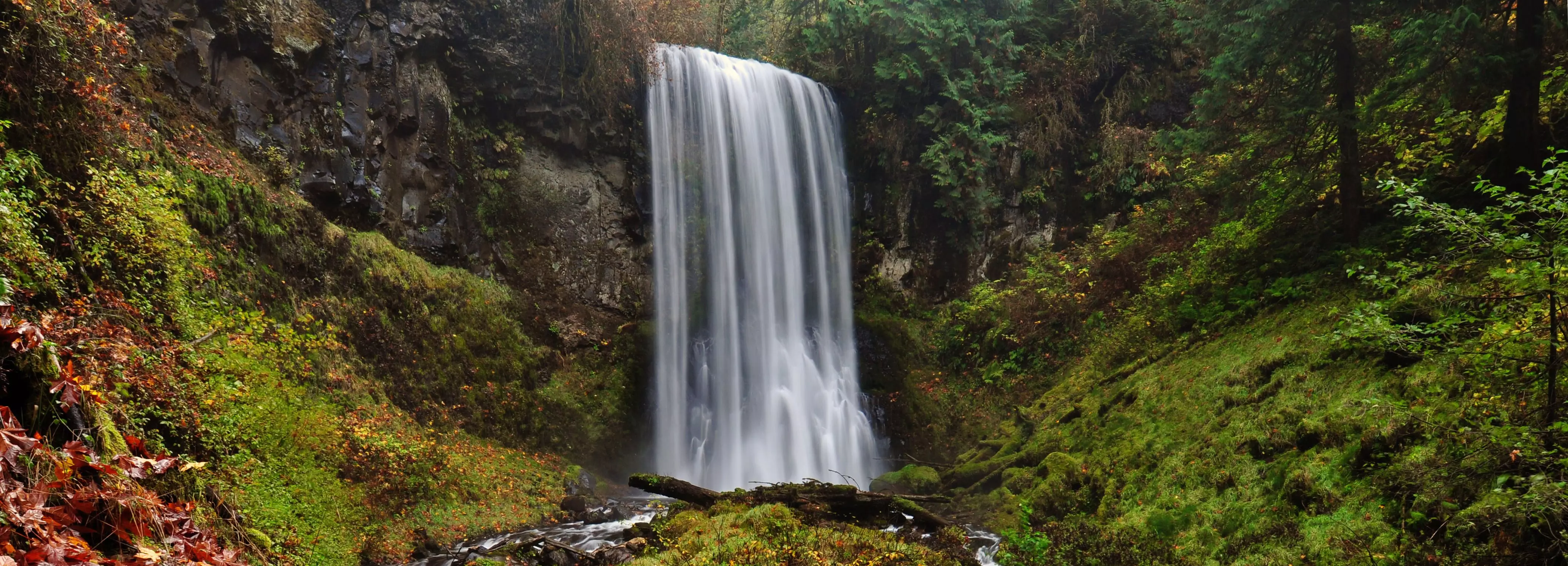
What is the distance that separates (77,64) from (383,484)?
4638 mm

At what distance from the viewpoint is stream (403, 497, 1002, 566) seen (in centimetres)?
713

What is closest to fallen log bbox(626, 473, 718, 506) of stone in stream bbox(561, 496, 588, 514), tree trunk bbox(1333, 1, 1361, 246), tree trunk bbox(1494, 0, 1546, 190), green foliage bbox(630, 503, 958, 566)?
green foliage bbox(630, 503, 958, 566)

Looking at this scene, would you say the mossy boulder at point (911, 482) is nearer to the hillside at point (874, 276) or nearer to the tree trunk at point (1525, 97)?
the hillside at point (874, 276)

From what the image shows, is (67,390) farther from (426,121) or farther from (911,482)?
(426,121)

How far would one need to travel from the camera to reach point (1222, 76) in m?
8.09

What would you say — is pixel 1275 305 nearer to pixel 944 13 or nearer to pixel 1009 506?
pixel 1009 506

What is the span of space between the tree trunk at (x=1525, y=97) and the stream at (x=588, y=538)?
18.9 ft

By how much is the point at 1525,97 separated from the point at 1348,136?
1332mm

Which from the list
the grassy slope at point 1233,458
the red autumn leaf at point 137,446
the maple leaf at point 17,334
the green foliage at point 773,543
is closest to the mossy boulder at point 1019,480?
Answer: the grassy slope at point 1233,458

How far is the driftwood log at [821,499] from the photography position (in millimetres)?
8102

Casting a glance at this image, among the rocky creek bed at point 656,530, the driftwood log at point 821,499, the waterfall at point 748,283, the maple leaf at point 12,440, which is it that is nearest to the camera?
the maple leaf at point 12,440

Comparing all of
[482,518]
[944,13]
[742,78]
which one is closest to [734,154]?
[742,78]

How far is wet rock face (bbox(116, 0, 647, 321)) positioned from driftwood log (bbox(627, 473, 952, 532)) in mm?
5721

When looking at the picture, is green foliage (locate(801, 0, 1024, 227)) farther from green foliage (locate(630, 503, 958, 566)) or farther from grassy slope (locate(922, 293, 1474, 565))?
green foliage (locate(630, 503, 958, 566))
